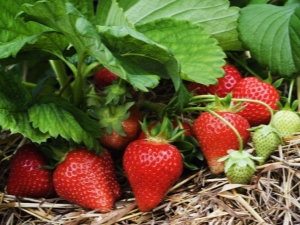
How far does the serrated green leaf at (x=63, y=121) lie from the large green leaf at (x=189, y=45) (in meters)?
0.19

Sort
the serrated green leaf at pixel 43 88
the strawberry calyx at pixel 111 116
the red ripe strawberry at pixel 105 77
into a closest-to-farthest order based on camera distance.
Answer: the strawberry calyx at pixel 111 116
the serrated green leaf at pixel 43 88
the red ripe strawberry at pixel 105 77

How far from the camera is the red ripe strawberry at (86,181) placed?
974 mm

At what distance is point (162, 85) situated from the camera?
128 cm

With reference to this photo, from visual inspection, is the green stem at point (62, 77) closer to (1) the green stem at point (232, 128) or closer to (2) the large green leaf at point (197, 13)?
(2) the large green leaf at point (197, 13)

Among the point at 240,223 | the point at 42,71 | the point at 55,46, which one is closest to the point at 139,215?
the point at 240,223

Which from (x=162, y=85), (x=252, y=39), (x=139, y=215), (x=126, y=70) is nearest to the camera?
(x=126, y=70)

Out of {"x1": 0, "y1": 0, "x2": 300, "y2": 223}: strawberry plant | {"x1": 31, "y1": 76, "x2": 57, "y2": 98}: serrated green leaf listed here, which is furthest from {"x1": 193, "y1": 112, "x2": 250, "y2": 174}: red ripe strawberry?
{"x1": 31, "y1": 76, "x2": 57, "y2": 98}: serrated green leaf

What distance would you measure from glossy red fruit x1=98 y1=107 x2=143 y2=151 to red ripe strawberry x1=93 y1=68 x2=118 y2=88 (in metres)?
0.21

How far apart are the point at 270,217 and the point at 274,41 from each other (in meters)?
0.35

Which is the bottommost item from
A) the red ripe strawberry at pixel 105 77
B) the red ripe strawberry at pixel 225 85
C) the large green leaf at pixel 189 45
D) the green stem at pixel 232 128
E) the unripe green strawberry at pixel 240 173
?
the unripe green strawberry at pixel 240 173

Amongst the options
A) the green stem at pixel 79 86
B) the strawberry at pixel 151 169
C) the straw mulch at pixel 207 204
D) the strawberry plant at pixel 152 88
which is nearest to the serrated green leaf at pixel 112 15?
the strawberry plant at pixel 152 88

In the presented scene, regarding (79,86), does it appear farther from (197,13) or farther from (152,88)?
(197,13)

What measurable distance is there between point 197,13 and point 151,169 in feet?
1.10

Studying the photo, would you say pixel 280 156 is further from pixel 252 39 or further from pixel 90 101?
pixel 90 101
